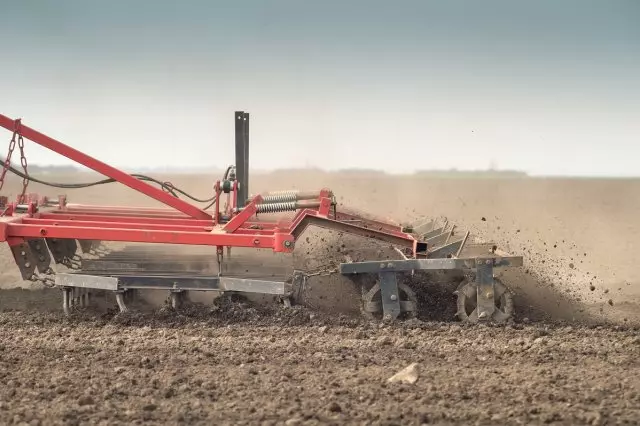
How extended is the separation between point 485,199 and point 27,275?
24.8 metres

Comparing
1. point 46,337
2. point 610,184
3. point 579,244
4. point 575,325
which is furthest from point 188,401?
point 610,184

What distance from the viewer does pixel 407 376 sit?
5.95m

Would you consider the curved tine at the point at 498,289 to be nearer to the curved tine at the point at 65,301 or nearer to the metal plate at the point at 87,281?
the metal plate at the point at 87,281

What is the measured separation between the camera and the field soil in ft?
17.1

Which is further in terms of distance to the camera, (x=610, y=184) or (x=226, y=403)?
(x=610, y=184)

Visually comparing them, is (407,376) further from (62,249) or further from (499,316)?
(62,249)

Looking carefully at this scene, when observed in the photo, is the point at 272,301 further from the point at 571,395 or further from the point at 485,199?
the point at 485,199

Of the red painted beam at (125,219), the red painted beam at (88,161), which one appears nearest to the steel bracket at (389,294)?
the red painted beam at (125,219)

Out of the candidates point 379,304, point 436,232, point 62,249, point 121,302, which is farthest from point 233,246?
point 436,232

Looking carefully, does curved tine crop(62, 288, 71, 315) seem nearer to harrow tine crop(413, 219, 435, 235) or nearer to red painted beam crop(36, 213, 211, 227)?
red painted beam crop(36, 213, 211, 227)

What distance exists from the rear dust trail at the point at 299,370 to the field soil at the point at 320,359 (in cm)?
2

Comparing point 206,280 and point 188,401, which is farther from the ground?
point 206,280

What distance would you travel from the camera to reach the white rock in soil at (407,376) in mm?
5892

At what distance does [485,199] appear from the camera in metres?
30.8
